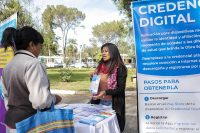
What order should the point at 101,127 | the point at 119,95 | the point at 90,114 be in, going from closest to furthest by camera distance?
the point at 101,127
the point at 90,114
the point at 119,95

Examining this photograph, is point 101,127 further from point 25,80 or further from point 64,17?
point 64,17

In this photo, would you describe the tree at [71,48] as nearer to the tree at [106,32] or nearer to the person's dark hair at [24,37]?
the tree at [106,32]

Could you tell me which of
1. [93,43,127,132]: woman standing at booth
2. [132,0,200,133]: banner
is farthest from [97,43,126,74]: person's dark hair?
[132,0,200,133]: banner

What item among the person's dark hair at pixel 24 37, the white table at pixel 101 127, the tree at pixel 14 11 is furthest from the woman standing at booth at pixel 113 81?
the tree at pixel 14 11

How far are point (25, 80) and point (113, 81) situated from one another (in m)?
1.68

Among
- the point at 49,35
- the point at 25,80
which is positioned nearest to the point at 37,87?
the point at 25,80

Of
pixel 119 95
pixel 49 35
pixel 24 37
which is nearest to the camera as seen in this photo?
pixel 24 37

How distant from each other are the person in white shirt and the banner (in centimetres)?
102

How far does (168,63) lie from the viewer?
3725 millimetres

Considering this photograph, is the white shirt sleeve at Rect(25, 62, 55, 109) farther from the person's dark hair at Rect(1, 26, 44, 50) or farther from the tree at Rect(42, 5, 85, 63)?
the tree at Rect(42, 5, 85, 63)

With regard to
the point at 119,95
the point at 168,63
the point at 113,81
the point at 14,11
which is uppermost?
the point at 14,11

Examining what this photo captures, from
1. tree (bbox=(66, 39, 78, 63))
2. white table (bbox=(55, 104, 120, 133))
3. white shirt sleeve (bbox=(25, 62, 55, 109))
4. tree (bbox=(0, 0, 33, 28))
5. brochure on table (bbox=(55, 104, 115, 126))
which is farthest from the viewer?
tree (bbox=(66, 39, 78, 63))

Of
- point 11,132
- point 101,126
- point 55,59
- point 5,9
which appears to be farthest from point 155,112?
point 55,59

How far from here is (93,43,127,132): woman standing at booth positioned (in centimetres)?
452
